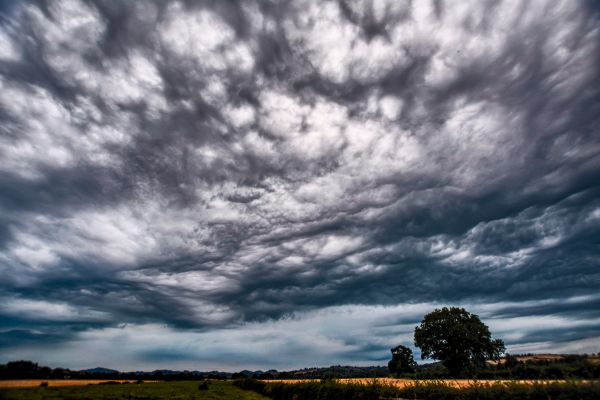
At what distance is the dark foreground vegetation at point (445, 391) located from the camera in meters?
13.9

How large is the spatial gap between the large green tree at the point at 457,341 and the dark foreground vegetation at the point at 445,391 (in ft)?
145

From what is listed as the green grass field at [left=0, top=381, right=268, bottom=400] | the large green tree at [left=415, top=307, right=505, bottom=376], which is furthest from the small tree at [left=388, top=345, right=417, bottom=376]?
the green grass field at [left=0, top=381, right=268, bottom=400]

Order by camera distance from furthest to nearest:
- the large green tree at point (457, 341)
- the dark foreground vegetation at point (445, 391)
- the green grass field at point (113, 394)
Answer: the large green tree at point (457, 341), the green grass field at point (113, 394), the dark foreground vegetation at point (445, 391)

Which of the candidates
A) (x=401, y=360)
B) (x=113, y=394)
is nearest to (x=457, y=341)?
(x=401, y=360)

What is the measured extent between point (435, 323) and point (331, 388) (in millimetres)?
52365

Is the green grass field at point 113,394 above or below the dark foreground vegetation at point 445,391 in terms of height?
below

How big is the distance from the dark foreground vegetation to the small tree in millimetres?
77384

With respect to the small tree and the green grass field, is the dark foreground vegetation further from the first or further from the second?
the small tree

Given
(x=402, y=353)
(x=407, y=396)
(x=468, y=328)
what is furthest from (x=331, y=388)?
(x=402, y=353)

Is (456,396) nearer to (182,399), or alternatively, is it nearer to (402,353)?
(182,399)

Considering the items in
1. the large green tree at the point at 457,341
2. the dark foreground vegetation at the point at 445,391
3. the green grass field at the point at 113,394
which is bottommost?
the green grass field at the point at 113,394

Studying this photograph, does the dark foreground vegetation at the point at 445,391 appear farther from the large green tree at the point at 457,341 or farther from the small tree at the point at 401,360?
the small tree at the point at 401,360

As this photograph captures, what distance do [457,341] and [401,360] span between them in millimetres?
42176

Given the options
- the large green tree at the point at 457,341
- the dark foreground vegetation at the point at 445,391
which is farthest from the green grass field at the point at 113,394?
the large green tree at the point at 457,341
